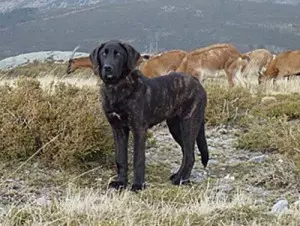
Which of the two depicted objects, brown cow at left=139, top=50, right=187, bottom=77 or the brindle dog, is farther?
brown cow at left=139, top=50, right=187, bottom=77

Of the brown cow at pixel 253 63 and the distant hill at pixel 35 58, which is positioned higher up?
the brown cow at pixel 253 63

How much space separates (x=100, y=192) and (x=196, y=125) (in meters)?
1.49

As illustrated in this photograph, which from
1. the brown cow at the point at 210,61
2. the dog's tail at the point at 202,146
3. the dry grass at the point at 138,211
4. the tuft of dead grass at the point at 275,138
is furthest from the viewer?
the brown cow at the point at 210,61

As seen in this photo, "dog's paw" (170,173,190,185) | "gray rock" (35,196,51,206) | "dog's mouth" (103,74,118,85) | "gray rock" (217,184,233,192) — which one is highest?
"dog's mouth" (103,74,118,85)

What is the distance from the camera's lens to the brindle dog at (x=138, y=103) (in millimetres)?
6797

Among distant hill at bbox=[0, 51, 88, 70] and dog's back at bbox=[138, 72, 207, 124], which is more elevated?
dog's back at bbox=[138, 72, 207, 124]

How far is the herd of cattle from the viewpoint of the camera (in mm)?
16781

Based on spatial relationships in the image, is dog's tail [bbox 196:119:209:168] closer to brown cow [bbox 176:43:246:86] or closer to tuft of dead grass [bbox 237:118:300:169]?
tuft of dead grass [bbox 237:118:300:169]

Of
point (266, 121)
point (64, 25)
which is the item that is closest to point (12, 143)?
point (266, 121)

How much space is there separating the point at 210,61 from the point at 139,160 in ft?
33.0

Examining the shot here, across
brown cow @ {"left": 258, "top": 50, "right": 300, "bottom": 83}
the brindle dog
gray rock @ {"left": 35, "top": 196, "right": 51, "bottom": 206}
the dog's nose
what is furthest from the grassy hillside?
brown cow @ {"left": 258, "top": 50, "right": 300, "bottom": 83}

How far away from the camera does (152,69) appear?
17.8 m

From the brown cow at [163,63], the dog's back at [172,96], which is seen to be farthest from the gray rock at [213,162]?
the brown cow at [163,63]

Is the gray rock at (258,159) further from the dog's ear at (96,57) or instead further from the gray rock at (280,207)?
the dog's ear at (96,57)
